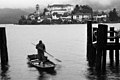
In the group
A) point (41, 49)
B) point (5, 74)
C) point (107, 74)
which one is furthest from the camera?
point (41, 49)

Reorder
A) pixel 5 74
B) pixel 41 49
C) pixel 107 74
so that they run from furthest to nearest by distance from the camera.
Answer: pixel 41 49 < pixel 5 74 < pixel 107 74

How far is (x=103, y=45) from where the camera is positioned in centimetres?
3052

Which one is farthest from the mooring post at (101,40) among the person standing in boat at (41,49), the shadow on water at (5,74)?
the shadow on water at (5,74)

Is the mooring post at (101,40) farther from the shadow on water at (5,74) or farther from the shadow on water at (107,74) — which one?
the shadow on water at (5,74)

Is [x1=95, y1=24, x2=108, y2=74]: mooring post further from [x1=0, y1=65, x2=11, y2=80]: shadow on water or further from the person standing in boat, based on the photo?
[x1=0, y1=65, x2=11, y2=80]: shadow on water

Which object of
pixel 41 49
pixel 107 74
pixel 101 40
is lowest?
pixel 107 74

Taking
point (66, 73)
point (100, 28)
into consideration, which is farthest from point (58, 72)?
point (100, 28)

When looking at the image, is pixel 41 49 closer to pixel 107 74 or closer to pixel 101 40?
pixel 107 74

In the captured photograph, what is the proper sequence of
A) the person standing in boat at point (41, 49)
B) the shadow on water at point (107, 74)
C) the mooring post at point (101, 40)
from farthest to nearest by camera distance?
the person standing in boat at point (41, 49) → the shadow on water at point (107, 74) → the mooring post at point (101, 40)

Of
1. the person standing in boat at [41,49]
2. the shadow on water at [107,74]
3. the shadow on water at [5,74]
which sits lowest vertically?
the shadow on water at [5,74]

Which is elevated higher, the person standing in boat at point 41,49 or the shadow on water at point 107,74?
the person standing in boat at point 41,49

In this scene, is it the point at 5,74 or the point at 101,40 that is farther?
the point at 5,74

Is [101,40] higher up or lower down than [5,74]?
higher up

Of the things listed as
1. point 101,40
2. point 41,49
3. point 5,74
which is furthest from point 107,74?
point 5,74
